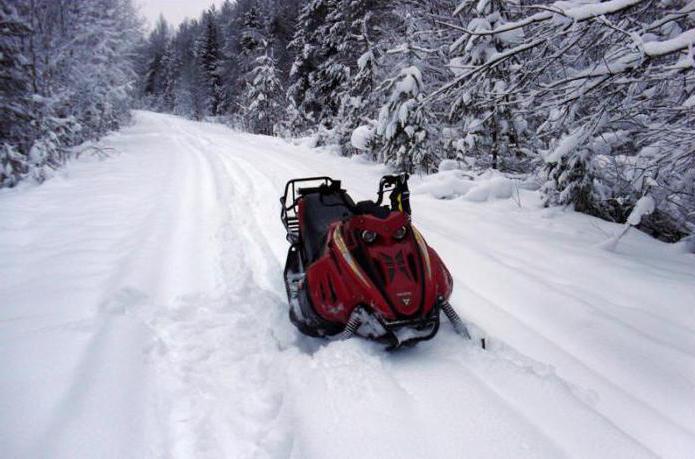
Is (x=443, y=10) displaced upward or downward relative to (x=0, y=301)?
upward

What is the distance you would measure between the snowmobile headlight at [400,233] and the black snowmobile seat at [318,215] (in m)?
0.77

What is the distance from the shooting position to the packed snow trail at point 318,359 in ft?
7.36

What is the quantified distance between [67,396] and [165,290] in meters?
1.64

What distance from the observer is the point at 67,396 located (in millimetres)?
2549

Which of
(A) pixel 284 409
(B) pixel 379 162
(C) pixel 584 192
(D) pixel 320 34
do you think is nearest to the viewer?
(A) pixel 284 409

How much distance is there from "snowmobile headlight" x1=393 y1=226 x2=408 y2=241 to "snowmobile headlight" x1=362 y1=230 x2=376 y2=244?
150 mm

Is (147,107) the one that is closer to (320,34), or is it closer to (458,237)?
(320,34)

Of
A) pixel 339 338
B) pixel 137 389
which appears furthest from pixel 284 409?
pixel 137 389

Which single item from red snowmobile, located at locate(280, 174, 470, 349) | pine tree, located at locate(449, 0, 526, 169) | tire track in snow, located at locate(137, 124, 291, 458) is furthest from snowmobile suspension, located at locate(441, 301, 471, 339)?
pine tree, located at locate(449, 0, 526, 169)

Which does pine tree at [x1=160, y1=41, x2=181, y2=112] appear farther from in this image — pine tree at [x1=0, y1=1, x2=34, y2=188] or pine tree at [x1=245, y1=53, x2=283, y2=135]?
pine tree at [x1=0, y1=1, x2=34, y2=188]

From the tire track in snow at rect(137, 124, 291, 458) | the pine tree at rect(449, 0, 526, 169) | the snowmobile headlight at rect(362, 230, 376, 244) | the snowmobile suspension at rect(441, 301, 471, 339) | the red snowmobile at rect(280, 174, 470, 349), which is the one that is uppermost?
the pine tree at rect(449, 0, 526, 169)

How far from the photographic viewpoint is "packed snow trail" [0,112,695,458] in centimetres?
224

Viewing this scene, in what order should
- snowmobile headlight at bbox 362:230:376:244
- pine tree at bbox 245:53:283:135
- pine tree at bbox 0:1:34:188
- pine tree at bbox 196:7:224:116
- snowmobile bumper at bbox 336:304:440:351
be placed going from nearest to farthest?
snowmobile bumper at bbox 336:304:440:351, snowmobile headlight at bbox 362:230:376:244, pine tree at bbox 0:1:34:188, pine tree at bbox 245:53:283:135, pine tree at bbox 196:7:224:116

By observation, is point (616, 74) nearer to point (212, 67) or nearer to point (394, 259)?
point (394, 259)
